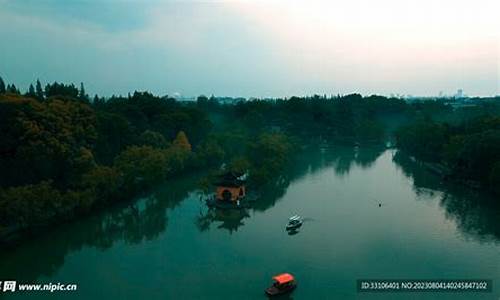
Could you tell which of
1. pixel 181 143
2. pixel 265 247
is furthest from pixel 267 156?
pixel 265 247

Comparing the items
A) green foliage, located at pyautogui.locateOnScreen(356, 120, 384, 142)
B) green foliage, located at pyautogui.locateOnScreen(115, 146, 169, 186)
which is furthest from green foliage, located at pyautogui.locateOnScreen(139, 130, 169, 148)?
green foliage, located at pyautogui.locateOnScreen(356, 120, 384, 142)

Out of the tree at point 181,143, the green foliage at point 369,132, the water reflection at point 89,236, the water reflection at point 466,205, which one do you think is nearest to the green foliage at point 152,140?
the tree at point 181,143

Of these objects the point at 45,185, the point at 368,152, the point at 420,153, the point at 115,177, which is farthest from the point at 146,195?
the point at 368,152

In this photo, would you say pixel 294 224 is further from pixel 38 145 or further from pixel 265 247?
pixel 38 145

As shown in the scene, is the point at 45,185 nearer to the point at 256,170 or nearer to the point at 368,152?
the point at 256,170

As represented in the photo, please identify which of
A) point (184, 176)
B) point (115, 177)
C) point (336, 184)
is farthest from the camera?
point (184, 176)

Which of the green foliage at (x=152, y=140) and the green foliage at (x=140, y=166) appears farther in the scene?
the green foliage at (x=152, y=140)

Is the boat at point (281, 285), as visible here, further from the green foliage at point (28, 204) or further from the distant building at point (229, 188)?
the distant building at point (229, 188)
